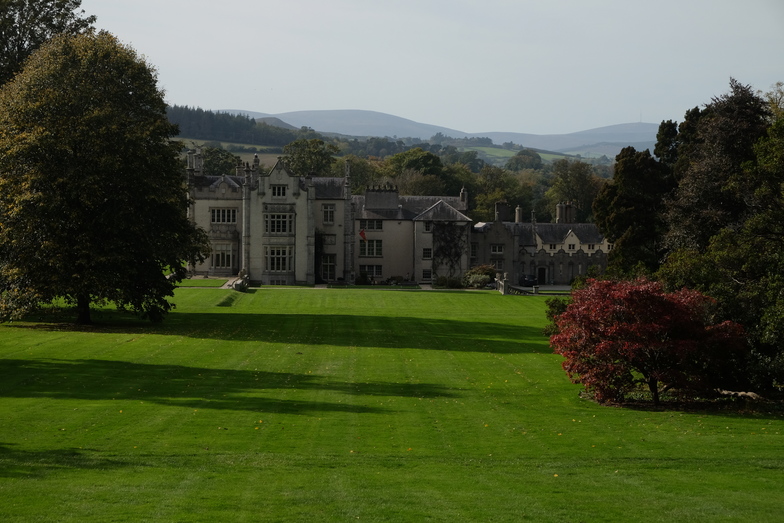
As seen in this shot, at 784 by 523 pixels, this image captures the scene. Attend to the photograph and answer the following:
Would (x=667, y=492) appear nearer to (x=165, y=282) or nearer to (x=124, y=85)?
(x=165, y=282)

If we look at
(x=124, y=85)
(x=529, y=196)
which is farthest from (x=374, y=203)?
(x=529, y=196)

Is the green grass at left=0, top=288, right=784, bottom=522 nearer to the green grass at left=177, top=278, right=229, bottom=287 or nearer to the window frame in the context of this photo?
the green grass at left=177, top=278, right=229, bottom=287

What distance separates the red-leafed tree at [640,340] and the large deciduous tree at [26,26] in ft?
110

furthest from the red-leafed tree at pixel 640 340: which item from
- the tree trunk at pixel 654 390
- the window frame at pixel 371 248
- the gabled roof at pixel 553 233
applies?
the gabled roof at pixel 553 233

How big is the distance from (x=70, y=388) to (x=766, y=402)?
62.2 ft

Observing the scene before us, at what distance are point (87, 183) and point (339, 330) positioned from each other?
1281 centimetres

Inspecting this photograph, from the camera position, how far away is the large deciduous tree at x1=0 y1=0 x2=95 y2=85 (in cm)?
4447

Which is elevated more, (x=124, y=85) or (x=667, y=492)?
(x=124, y=85)

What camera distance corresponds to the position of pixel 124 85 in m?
39.8

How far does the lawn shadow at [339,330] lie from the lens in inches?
1385

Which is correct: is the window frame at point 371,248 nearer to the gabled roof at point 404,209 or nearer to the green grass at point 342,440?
the gabled roof at point 404,209

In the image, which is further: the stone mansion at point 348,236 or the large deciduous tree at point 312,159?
the large deciduous tree at point 312,159

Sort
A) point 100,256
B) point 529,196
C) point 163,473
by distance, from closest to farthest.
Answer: point 163,473 → point 100,256 → point 529,196

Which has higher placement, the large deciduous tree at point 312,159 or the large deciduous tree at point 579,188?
the large deciduous tree at point 312,159
